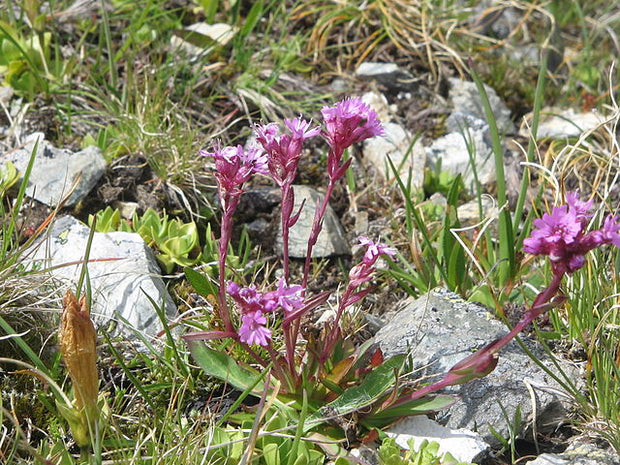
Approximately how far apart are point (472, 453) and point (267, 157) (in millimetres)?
1118

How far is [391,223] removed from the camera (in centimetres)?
347

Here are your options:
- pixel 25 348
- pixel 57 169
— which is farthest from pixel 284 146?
pixel 57 169

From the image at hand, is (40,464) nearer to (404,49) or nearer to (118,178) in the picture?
(118,178)

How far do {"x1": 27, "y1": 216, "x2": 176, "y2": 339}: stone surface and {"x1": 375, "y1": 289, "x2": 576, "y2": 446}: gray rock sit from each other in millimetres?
881

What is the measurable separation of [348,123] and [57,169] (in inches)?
65.8

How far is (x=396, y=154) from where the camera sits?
389 cm

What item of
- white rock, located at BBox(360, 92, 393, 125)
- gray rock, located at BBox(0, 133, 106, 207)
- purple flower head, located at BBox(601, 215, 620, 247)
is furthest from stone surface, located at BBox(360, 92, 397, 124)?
purple flower head, located at BBox(601, 215, 620, 247)

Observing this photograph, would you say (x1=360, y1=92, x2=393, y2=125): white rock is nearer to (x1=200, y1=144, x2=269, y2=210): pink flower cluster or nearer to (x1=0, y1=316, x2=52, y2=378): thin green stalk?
(x1=200, y1=144, x2=269, y2=210): pink flower cluster

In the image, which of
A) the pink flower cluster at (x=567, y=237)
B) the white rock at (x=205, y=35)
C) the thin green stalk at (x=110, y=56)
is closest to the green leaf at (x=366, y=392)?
the pink flower cluster at (x=567, y=237)

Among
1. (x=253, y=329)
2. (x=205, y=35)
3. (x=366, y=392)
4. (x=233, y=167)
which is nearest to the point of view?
(x=253, y=329)

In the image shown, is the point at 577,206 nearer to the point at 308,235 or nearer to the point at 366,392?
the point at 366,392

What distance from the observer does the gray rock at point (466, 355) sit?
242 centimetres

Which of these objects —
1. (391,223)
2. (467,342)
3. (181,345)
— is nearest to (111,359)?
(181,345)

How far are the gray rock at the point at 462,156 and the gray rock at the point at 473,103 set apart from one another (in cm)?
17
